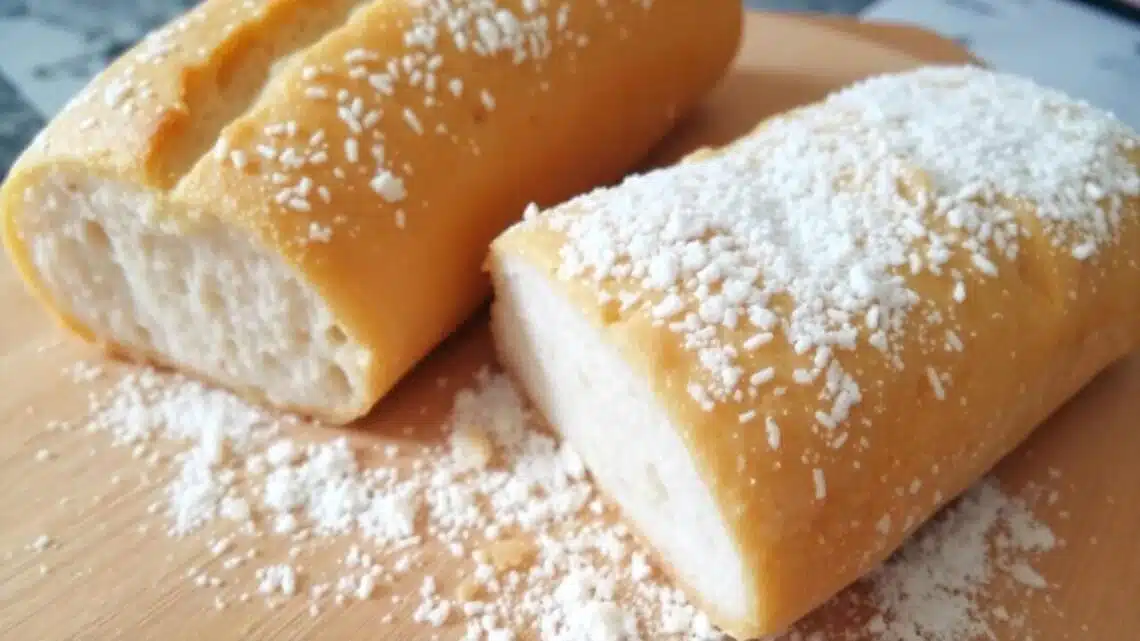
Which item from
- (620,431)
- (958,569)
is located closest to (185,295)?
(620,431)

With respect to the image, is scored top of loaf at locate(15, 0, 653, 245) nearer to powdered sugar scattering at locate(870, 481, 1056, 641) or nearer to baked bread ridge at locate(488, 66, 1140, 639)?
baked bread ridge at locate(488, 66, 1140, 639)

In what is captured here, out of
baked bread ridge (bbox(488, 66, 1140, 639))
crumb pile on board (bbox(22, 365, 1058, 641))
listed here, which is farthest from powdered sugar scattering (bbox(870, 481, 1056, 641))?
baked bread ridge (bbox(488, 66, 1140, 639))

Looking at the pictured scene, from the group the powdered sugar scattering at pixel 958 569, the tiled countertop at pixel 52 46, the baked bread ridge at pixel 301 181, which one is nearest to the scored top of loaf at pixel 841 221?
the baked bread ridge at pixel 301 181

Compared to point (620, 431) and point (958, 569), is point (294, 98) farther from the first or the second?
point (958, 569)

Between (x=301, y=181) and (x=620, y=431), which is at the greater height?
(x=301, y=181)

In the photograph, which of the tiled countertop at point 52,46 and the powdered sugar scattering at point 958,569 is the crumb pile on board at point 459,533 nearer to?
the powdered sugar scattering at point 958,569

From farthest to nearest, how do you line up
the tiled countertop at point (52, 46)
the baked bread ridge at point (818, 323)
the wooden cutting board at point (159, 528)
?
1. the tiled countertop at point (52, 46)
2. the wooden cutting board at point (159, 528)
3. the baked bread ridge at point (818, 323)
